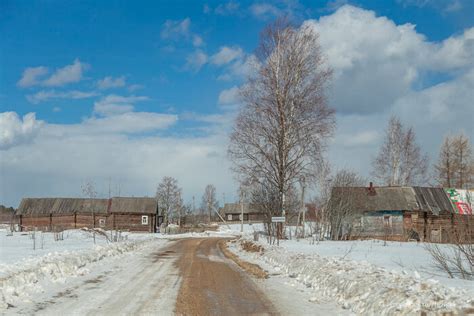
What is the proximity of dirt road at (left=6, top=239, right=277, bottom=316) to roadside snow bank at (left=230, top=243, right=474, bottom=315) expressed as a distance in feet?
5.55

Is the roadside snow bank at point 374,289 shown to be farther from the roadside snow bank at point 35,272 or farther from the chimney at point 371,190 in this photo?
the chimney at point 371,190

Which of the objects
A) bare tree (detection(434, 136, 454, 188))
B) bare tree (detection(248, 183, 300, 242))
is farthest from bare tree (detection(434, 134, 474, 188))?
bare tree (detection(248, 183, 300, 242))

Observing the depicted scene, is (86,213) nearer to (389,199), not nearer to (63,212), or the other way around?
(63,212)

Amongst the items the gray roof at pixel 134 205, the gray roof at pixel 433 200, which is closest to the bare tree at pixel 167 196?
the gray roof at pixel 134 205

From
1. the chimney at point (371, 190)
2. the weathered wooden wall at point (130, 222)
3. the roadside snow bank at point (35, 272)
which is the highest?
the chimney at point (371, 190)

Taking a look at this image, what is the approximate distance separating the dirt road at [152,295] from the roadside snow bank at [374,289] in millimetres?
1691

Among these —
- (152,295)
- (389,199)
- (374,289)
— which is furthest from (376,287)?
(389,199)

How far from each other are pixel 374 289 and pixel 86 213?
62435 millimetres

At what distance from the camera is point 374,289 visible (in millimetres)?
9633

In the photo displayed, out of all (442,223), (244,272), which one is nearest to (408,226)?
(442,223)

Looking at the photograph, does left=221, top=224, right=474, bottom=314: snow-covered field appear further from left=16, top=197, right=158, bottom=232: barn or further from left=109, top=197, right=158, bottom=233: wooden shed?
left=16, top=197, right=158, bottom=232: barn

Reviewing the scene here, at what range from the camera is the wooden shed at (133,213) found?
67625 millimetres

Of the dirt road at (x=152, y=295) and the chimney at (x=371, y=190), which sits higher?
the chimney at (x=371, y=190)

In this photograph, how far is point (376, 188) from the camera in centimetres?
4438
